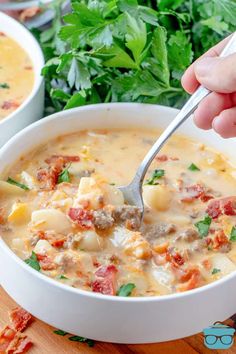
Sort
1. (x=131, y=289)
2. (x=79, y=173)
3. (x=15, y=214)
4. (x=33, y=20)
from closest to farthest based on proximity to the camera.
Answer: (x=131, y=289)
(x=15, y=214)
(x=79, y=173)
(x=33, y=20)

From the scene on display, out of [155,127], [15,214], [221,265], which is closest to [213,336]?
[221,265]

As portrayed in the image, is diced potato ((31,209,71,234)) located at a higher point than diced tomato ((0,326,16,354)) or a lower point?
higher

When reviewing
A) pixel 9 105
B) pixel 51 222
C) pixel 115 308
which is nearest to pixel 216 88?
pixel 51 222

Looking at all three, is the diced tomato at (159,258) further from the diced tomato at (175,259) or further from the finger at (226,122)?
the finger at (226,122)

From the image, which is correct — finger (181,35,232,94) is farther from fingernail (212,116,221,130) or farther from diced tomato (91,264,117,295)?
diced tomato (91,264,117,295)

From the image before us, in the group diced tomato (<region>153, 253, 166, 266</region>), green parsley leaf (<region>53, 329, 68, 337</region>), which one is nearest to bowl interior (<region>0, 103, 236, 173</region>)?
diced tomato (<region>153, 253, 166, 266</region>)

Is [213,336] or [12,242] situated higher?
[12,242]

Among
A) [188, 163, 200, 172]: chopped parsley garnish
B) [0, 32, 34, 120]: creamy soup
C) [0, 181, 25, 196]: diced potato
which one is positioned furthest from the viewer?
[0, 32, 34, 120]: creamy soup

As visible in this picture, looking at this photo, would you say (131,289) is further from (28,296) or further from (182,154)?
(182,154)
